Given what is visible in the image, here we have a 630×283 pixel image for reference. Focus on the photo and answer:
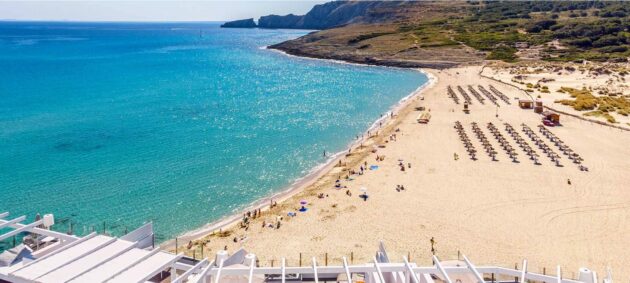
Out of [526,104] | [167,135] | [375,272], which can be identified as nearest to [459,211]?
[375,272]

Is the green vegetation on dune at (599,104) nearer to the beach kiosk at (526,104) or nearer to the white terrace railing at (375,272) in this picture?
the beach kiosk at (526,104)

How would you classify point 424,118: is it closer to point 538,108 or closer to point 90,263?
point 538,108

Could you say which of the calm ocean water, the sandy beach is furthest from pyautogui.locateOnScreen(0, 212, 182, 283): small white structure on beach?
the calm ocean water

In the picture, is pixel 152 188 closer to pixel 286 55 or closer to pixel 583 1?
pixel 286 55

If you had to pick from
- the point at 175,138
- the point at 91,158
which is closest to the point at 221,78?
the point at 175,138

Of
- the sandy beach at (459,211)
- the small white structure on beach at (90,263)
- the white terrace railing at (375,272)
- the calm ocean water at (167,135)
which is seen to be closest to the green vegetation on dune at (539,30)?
the calm ocean water at (167,135)

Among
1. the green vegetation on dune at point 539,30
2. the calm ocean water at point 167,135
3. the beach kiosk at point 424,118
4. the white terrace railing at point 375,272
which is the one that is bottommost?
the calm ocean water at point 167,135
